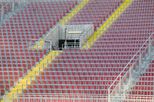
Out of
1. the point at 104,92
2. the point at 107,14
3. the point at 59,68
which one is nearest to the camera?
the point at 104,92

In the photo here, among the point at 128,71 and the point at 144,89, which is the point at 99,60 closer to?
the point at 128,71

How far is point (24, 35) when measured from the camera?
22406 mm

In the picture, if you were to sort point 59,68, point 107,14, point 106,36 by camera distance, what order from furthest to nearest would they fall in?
1. point 107,14
2. point 106,36
3. point 59,68

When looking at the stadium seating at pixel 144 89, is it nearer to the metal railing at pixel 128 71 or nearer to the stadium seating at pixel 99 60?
the metal railing at pixel 128 71

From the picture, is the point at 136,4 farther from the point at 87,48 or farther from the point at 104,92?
the point at 104,92

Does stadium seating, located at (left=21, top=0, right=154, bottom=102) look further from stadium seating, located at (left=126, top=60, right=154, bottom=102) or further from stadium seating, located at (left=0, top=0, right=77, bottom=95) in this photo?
stadium seating, located at (left=0, top=0, right=77, bottom=95)

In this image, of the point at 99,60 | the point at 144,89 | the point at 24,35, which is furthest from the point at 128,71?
the point at 24,35

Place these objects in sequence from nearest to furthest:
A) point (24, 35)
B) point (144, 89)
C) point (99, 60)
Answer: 1. point (144, 89)
2. point (99, 60)
3. point (24, 35)

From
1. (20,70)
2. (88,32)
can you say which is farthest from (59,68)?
(88,32)

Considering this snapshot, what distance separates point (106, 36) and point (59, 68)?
2.63 metres

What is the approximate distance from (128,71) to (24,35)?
5566 mm

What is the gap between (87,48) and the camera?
68.5 ft

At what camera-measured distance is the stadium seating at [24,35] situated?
20141 mm

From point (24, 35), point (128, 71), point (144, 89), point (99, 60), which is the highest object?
point (24, 35)
